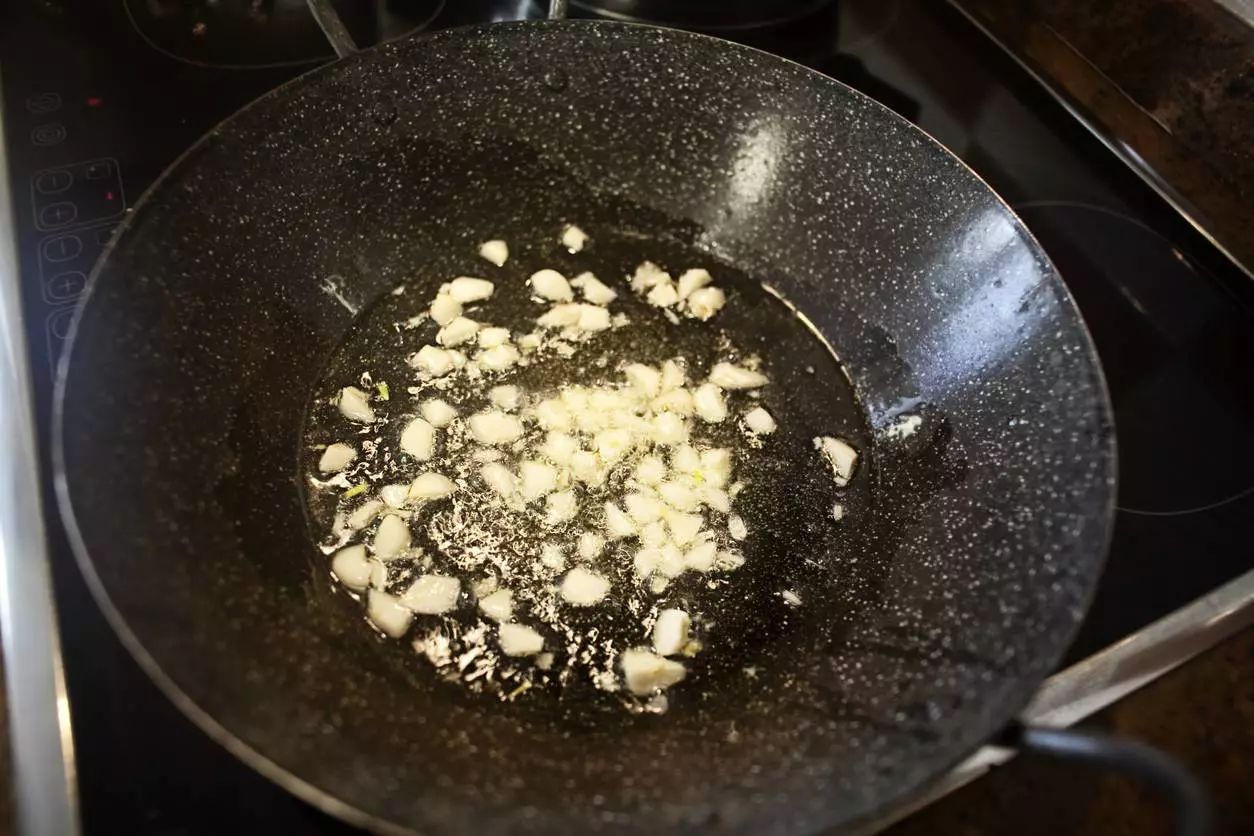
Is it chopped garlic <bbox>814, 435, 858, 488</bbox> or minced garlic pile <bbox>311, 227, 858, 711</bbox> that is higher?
chopped garlic <bbox>814, 435, 858, 488</bbox>

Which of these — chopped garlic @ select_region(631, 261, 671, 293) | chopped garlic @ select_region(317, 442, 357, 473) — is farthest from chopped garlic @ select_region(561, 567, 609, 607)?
chopped garlic @ select_region(631, 261, 671, 293)

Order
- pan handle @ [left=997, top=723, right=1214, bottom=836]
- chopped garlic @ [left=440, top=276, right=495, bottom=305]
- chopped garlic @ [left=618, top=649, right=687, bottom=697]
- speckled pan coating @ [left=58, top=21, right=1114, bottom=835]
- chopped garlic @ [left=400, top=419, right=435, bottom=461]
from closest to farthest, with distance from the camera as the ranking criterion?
pan handle @ [left=997, top=723, right=1214, bottom=836] < speckled pan coating @ [left=58, top=21, right=1114, bottom=835] < chopped garlic @ [left=618, top=649, right=687, bottom=697] < chopped garlic @ [left=400, top=419, right=435, bottom=461] < chopped garlic @ [left=440, top=276, right=495, bottom=305]

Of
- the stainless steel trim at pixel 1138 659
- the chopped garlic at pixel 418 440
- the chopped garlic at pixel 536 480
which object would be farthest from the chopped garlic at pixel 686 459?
the stainless steel trim at pixel 1138 659

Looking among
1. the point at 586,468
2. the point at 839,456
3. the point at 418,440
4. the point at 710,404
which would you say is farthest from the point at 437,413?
the point at 839,456

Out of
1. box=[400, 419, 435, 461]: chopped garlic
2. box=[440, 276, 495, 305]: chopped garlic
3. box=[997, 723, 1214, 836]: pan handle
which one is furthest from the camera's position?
box=[440, 276, 495, 305]: chopped garlic

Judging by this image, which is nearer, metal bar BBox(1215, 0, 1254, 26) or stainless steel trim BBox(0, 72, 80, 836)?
stainless steel trim BBox(0, 72, 80, 836)

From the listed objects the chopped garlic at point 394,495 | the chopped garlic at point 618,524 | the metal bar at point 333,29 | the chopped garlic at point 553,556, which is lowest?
the chopped garlic at point 394,495

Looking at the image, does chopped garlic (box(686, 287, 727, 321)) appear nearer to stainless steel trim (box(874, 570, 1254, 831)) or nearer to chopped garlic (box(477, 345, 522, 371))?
chopped garlic (box(477, 345, 522, 371))

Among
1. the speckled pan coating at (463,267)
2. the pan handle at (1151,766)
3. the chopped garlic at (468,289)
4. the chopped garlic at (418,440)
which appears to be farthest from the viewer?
the chopped garlic at (468,289)

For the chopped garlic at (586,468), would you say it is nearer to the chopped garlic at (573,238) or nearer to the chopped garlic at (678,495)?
the chopped garlic at (678,495)

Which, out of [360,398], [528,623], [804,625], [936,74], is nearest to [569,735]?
[528,623]
